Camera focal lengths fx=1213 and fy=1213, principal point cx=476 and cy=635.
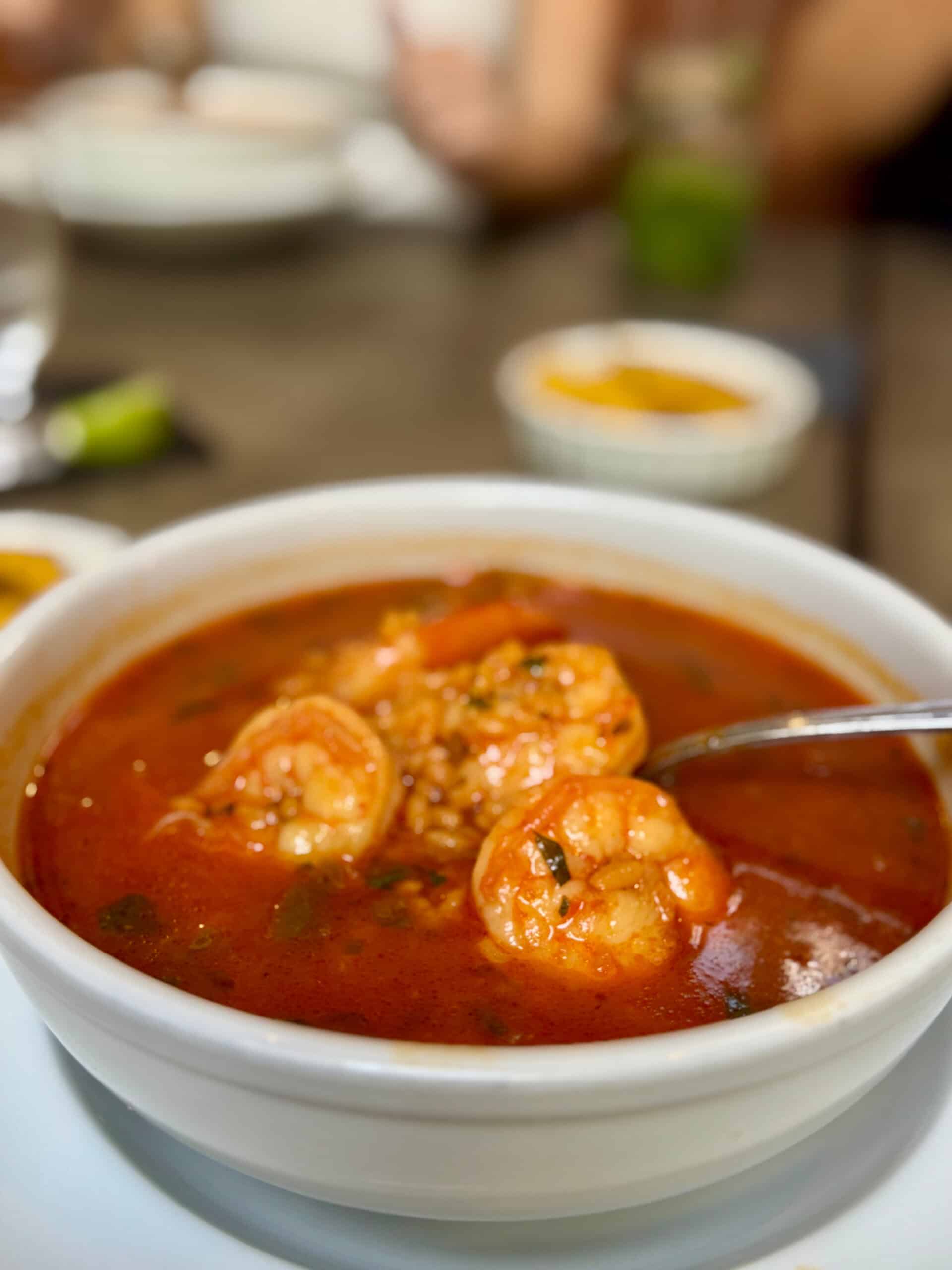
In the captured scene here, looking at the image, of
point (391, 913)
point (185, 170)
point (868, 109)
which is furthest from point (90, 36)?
point (391, 913)

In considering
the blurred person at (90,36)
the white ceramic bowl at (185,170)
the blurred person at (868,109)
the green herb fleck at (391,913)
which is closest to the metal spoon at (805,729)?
the green herb fleck at (391,913)

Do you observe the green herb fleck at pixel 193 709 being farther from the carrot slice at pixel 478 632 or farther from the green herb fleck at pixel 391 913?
the green herb fleck at pixel 391 913

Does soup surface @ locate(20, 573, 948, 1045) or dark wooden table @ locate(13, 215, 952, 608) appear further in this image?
dark wooden table @ locate(13, 215, 952, 608)

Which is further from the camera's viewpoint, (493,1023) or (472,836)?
(472,836)

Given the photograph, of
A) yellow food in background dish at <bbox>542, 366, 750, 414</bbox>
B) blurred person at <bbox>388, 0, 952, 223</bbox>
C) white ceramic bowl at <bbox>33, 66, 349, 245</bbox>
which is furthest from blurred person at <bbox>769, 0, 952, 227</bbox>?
yellow food in background dish at <bbox>542, 366, 750, 414</bbox>

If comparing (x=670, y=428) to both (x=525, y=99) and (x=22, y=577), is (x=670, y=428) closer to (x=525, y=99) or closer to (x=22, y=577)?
(x=22, y=577)

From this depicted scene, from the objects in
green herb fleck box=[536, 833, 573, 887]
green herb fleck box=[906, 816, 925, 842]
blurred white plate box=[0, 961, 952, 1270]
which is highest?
green herb fleck box=[536, 833, 573, 887]

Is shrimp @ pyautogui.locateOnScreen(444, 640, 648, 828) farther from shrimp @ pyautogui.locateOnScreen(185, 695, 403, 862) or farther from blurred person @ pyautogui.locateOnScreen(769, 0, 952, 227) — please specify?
blurred person @ pyautogui.locateOnScreen(769, 0, 952, 227)
